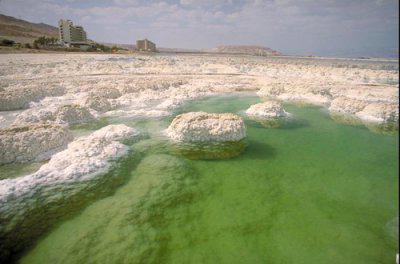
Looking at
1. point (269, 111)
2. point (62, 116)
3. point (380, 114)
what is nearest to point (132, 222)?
point (62, 116)

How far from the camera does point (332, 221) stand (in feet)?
20.7

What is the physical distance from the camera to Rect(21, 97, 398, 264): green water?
17.3 ft

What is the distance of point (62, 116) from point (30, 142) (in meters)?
3.78

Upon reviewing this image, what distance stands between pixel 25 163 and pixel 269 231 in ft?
25.4

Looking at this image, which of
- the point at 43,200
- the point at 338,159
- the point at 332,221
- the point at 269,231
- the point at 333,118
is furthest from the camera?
the point at 333,118

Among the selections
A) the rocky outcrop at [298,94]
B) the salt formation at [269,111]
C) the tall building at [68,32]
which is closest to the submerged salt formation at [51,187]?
the salt formation at [269,111]

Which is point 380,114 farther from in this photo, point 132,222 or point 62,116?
point 62,116

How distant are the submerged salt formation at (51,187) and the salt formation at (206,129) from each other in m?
2.26

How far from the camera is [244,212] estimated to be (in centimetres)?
658

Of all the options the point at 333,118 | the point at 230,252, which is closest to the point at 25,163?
the point at 230,252

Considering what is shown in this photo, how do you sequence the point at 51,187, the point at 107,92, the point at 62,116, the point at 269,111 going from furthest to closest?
A: the point at 107,92, the point at 269,111, the point at 62,116, the point at 51,187

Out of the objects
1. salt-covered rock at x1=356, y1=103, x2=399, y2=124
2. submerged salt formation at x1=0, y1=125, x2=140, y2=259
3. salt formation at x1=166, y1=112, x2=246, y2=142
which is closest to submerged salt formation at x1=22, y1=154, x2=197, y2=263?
submerged salt formation at x1=0, y1=125, x2=140, y2=259

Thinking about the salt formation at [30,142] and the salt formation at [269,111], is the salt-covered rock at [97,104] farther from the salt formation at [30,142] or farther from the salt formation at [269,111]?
the salt formation at [269,111]

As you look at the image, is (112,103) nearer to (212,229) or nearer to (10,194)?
(10,194)
